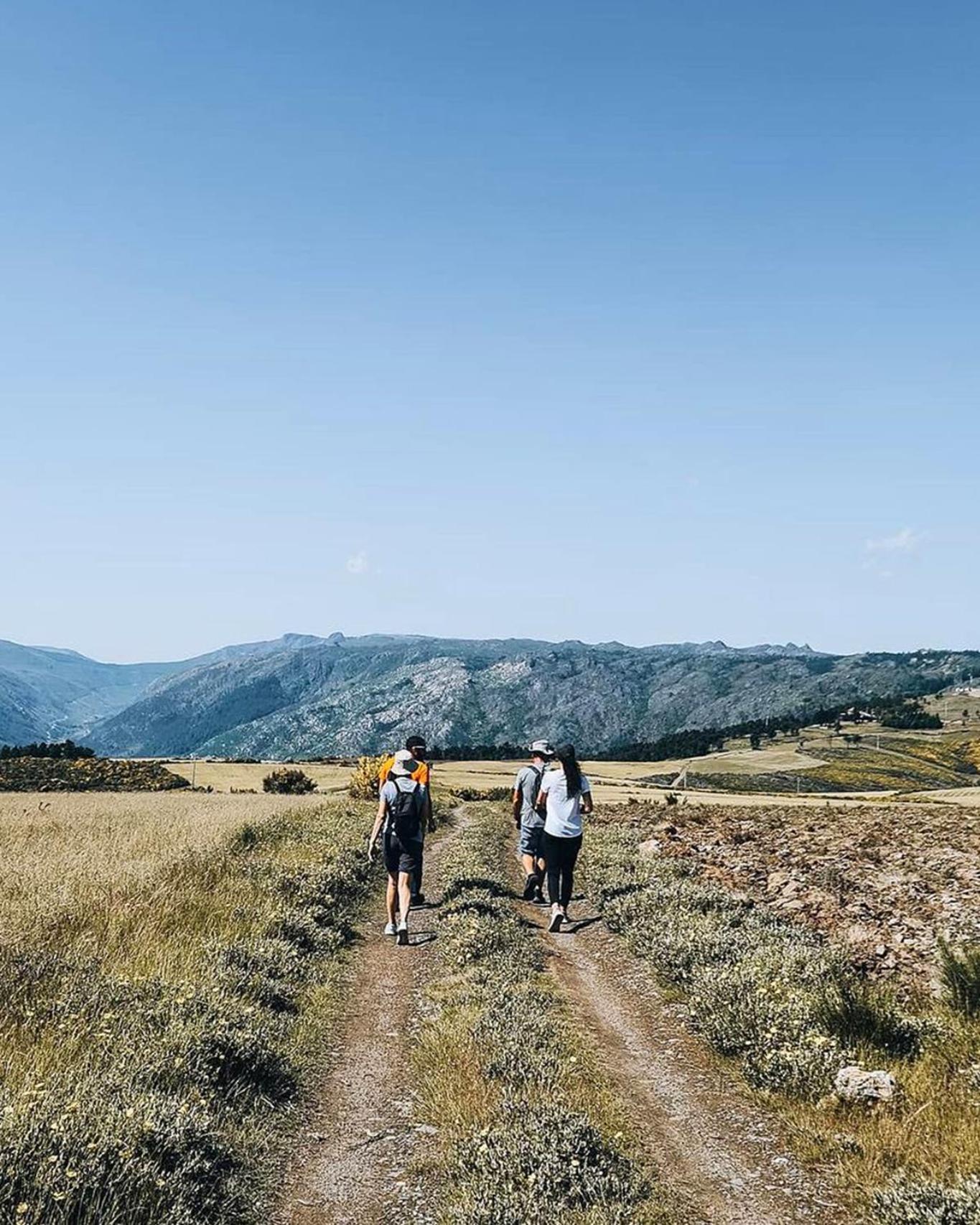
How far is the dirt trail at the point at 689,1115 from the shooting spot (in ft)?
18.4

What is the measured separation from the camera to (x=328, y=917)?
13359 millimetres

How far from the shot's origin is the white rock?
676 cm

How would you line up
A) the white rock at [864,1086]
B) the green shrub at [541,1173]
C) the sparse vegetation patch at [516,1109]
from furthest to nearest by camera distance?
the white rock at [864,1086] → the sparse vegetation patch at [516,1109] → the green shrub at [541,1173]

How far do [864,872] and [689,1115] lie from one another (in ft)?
35.7

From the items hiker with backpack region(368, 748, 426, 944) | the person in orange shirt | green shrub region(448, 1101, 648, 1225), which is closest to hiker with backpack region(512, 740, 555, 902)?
the person in orange shirt

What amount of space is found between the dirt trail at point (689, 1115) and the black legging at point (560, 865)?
2.76 metres

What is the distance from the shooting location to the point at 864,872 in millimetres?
16375

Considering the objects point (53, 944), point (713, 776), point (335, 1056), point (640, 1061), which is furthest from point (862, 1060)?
point (713, 776)

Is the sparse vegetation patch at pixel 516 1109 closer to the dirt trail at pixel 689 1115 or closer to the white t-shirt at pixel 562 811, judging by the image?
the dirt trail at pixel 689 1115

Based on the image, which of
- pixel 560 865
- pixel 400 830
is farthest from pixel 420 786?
pixel 560 865

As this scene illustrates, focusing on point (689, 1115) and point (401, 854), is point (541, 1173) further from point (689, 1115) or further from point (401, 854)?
point (401, 854)

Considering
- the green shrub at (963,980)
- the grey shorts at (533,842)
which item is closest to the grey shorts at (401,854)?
the grey shorts at (533,842)

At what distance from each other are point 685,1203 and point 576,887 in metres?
12.8

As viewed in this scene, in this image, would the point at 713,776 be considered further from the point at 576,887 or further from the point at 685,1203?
the point at 685,1203
